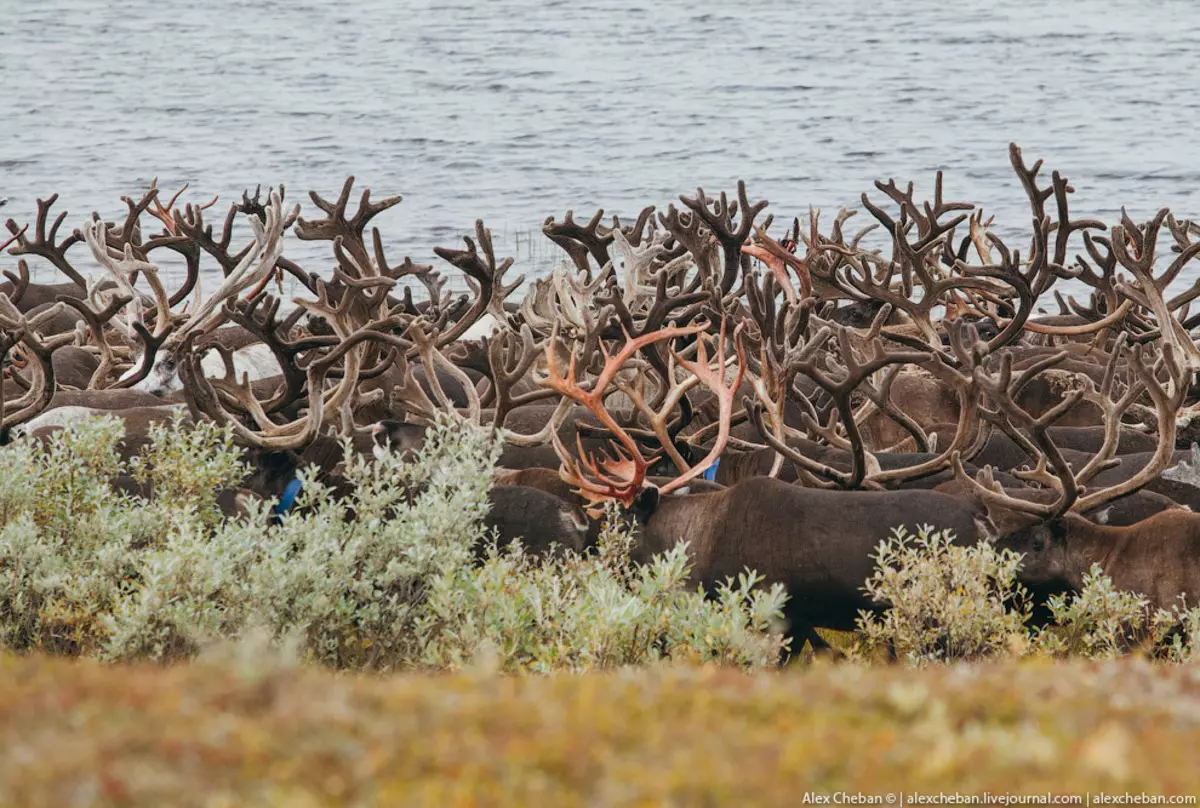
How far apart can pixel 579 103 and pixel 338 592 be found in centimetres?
3405

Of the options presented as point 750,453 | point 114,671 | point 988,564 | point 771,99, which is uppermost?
point 114,671

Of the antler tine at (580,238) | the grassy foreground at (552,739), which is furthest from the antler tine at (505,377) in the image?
the grassy foreground at (552,739)

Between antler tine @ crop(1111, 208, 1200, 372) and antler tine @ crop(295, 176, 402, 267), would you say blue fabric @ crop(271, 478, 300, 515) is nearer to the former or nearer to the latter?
antler tine @ crop(295, 176, 402, 267)

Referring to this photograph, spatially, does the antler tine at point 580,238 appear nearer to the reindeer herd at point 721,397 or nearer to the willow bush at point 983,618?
the reindeer herd at point 721,397

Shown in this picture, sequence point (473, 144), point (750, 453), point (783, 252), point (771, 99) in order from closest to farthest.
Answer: point (750, 453)
point (783, 252)
point (473, 144)
point (771, 99)

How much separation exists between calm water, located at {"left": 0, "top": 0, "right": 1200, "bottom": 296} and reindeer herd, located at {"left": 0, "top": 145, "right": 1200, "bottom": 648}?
11.4 metres

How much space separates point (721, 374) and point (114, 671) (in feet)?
15.5

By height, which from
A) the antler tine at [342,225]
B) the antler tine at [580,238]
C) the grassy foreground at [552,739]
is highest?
the grassy foreground at [552,739]

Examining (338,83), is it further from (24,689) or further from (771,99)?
(24,689)

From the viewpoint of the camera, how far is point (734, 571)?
643cm

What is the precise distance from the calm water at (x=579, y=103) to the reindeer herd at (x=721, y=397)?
11439 millimetres

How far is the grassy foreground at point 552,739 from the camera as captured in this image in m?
1.93

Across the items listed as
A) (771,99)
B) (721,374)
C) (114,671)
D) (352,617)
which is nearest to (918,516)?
(721,374)

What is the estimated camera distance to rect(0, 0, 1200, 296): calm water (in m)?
29.7
